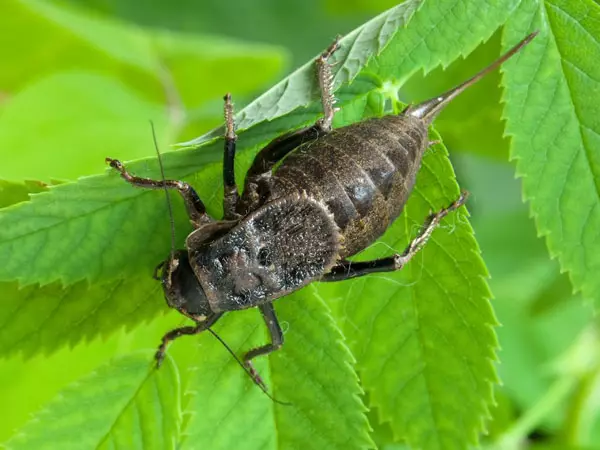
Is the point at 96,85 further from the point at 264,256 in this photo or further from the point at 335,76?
the point at 335,76

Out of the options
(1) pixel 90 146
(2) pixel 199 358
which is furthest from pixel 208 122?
(2) pixel 199 358

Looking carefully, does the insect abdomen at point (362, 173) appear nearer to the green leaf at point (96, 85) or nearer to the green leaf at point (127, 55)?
the green leaf at point (96, 85)

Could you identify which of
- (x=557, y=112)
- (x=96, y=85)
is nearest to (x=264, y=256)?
(x=557, y=112)

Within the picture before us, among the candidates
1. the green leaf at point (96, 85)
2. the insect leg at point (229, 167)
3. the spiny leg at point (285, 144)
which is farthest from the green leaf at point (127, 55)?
the insect leg at point (229, 167)

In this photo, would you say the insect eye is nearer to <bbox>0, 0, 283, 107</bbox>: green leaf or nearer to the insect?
the insect

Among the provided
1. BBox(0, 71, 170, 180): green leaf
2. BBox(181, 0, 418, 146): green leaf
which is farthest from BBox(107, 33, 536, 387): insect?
BBox(0, 71, 170, 180): green leaf
